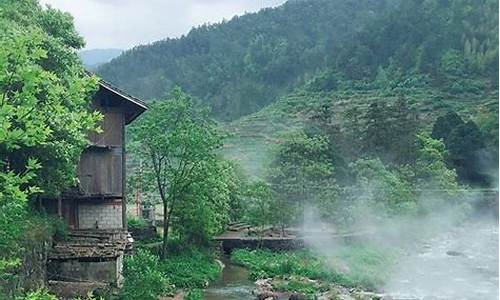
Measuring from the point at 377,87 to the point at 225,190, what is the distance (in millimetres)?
38800

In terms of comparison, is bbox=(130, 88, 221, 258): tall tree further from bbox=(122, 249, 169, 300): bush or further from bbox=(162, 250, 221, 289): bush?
bbox=(122, 249, 169, 300): bush

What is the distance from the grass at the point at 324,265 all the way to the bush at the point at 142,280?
155 inches

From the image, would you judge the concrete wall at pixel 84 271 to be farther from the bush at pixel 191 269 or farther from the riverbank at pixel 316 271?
the riverbank at pixel 316 271

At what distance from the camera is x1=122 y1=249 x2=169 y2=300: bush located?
51.3ft

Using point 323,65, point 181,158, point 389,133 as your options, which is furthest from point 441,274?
point 323,65

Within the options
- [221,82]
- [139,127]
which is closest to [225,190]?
[139,127]

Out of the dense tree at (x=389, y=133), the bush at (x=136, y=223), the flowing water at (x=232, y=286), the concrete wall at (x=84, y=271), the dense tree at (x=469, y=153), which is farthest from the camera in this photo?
the dense tree at (x=389, y=133)

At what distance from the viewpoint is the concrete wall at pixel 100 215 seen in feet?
65.2

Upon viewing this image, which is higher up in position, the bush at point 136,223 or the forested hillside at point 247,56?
the forested hillside at point 247,56

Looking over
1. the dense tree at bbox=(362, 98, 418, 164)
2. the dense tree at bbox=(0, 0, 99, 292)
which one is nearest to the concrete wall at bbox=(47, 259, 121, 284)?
the dense tree at bbox=(0, 0, 99, 292)

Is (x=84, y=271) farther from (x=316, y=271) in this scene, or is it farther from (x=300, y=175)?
(x=300, y=175)

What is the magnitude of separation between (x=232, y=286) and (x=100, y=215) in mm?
4448

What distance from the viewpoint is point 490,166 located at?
113ft

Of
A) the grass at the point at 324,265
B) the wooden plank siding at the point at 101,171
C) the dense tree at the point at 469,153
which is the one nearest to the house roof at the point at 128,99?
the wooden plank siding at the point at 101,171
